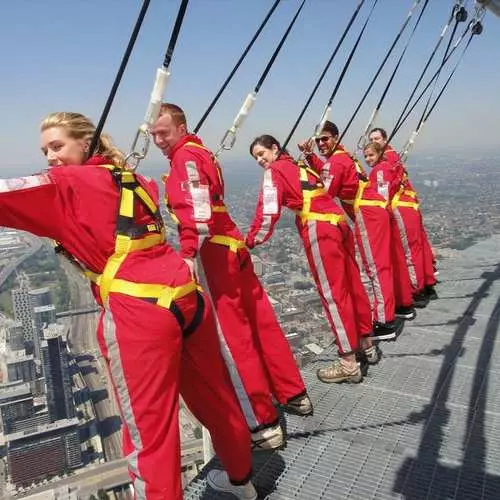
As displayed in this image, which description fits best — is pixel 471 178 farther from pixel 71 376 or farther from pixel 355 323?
pixel 355 323

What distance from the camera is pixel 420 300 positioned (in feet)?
18.1

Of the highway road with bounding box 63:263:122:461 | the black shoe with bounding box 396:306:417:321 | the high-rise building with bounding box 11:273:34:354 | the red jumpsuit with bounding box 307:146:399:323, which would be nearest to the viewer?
the red jumpsuit with bounding box 307:146:399:323

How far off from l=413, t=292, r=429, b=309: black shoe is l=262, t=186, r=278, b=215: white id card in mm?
3056

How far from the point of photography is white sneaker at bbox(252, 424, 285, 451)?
8.97 feet

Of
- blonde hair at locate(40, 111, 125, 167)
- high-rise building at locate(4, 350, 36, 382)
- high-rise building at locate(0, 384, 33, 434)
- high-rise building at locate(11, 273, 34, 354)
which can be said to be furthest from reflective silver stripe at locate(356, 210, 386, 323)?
high-rise building at locate(11, 273, 34, 354)

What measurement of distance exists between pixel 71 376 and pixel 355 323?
3044 cm

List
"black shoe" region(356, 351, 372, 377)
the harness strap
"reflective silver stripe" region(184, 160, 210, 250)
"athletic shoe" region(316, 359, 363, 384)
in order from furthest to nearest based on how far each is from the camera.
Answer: "black shoe" region(356, 351, 372, 377) → "athletic shoe" region(316, 359, 363, 384) → the harness strap → "reflective silver stripe" region(184, 160, 210, 250)

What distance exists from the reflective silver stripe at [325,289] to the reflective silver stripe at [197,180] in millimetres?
1217

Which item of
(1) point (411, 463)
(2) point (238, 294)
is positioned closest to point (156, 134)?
(2) point (238, 294)

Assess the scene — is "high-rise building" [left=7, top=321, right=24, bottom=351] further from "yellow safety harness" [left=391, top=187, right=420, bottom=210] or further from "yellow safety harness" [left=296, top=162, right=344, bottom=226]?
"yellow safety harness" [left=296, top=162, right=344, bottom=226]

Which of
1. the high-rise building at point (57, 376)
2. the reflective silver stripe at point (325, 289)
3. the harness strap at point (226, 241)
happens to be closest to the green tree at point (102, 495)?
the high-rise building at point (57, 376)

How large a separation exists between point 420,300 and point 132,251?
4535mm

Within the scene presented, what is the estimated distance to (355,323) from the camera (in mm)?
3465

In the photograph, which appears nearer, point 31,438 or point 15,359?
point 31,438
